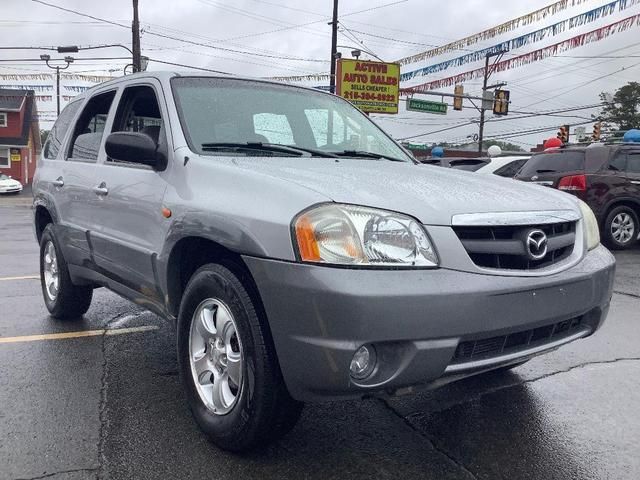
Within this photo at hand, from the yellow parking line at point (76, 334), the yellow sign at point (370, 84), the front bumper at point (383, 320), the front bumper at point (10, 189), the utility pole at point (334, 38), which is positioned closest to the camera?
the front bumper at point (383, 320)

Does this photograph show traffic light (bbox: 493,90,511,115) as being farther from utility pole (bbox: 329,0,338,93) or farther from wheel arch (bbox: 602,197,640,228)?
wheel arch (bbox: 602,197,640,228)

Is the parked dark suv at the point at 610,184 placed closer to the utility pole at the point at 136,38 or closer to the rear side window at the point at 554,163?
the rear side window at the point at 554,163

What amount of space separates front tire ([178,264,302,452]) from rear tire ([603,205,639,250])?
8.21 metres

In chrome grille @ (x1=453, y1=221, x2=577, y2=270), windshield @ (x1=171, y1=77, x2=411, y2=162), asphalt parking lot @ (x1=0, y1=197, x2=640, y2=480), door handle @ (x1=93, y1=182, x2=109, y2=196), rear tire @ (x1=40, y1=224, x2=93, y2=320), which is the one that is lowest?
asphalt parking lot @ (x1=0, y1=197, x2=640, y2=480)

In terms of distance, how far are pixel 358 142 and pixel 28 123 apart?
46.5 meters

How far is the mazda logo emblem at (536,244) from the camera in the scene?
8.32 feet

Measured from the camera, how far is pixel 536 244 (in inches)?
101

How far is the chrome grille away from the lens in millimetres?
2418

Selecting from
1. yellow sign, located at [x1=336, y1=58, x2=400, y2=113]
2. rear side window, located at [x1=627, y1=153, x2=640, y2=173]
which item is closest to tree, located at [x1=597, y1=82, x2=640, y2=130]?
yellow sign, located at [x1=336, y1=58, x2=400, y2=113]

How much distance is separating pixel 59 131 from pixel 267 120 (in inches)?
91.0

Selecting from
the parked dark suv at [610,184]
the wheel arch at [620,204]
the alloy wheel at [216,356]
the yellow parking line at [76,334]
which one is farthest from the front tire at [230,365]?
the wheel arch at [620,204]

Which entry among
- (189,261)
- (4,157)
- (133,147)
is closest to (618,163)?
(189,261)

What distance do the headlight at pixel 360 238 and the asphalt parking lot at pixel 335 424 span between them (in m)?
0.93

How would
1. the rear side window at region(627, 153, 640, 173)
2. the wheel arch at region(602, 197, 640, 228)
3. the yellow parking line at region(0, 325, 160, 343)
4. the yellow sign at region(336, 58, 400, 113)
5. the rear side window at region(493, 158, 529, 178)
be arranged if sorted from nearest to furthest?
the yellow parking line at region(0, 325, 160, 343)
the wheel arch at region(602, 197, 640, 228)
the rear side window at region(627, 153, 640, 173)
the rear side window at region(493, 158, 529, 178)
the yellow sign at region(336, 58, 400, 113)
